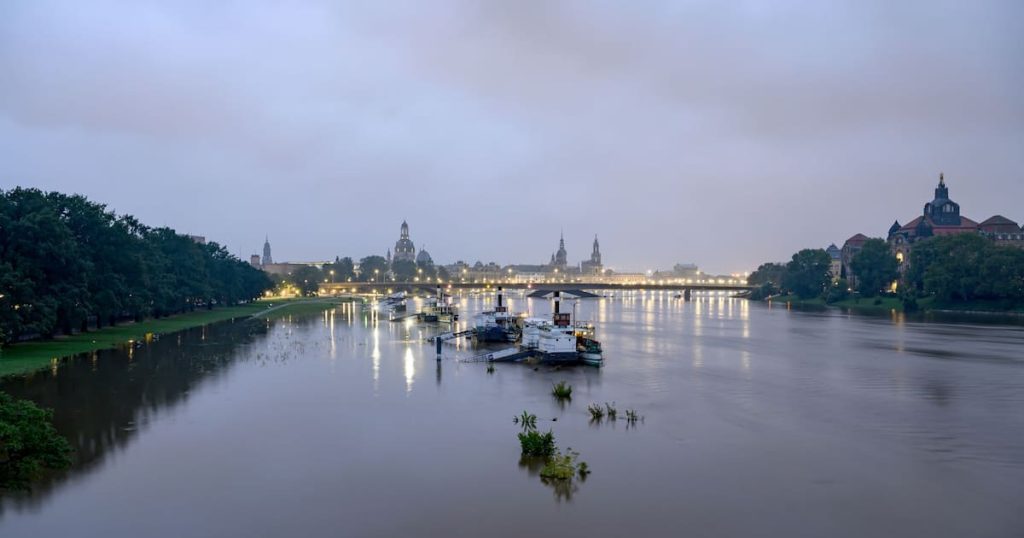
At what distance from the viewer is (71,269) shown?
242 ft

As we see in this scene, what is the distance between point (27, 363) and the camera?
6000 cm

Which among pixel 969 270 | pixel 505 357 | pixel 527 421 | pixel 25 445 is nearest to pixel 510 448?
pixel 527 421

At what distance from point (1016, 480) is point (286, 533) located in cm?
3137

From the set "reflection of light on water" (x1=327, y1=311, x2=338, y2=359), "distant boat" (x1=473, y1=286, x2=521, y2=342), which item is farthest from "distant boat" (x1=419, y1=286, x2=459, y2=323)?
"distant boat" (x1=473, y1=286, x2=521, y2=342)

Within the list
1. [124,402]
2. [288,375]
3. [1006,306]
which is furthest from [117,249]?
[1006,306]

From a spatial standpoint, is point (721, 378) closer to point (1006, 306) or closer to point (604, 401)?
point (604, 401)

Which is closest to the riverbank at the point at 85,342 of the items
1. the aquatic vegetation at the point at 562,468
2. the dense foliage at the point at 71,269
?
the dense foliage at the point at 71,269

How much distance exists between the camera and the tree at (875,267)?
633 ft

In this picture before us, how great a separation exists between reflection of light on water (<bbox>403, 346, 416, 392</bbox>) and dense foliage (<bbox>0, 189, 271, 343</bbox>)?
28.6 metres

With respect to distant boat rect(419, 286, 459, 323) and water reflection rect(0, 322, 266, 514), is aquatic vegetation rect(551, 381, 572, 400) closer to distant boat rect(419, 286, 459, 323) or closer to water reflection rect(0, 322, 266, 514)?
water reflection rect(0, 322, 266, 514)

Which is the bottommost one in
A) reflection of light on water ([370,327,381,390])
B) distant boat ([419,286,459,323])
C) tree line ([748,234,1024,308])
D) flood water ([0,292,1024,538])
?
flood water ([0,292,1024,538])

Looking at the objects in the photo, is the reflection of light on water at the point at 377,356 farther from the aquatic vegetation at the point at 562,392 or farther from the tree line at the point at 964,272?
the tree line at the point at 964,272

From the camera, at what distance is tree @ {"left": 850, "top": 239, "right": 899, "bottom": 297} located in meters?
A: 193

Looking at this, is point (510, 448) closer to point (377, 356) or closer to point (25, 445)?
point (25, 445)
